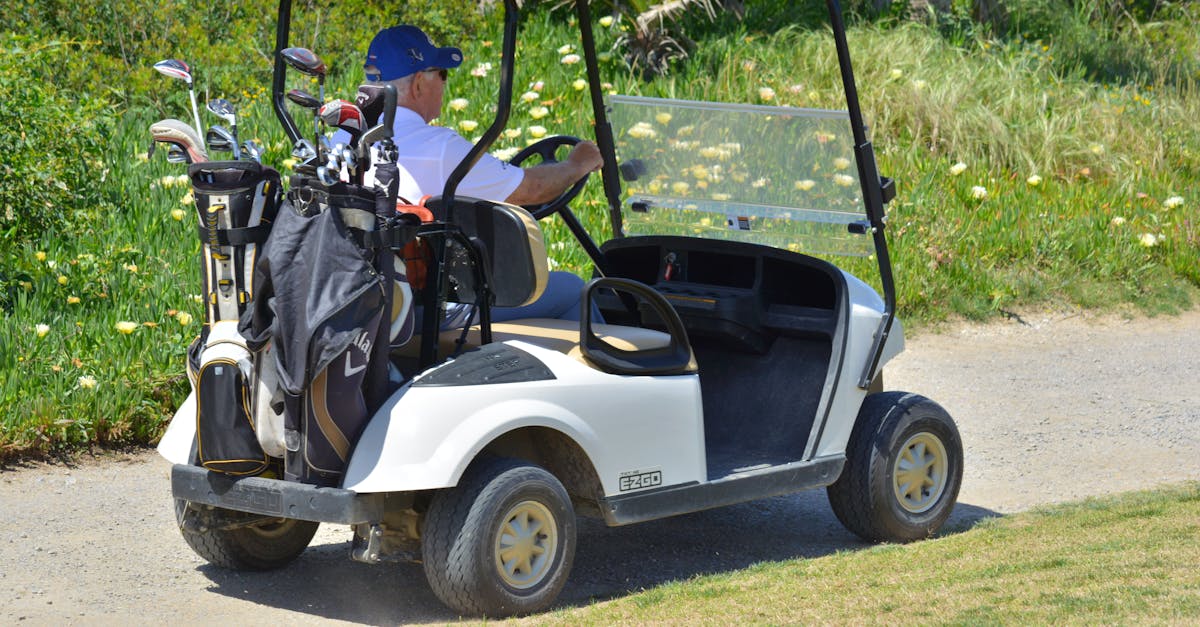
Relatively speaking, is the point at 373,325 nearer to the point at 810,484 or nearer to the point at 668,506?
the point at 668,506

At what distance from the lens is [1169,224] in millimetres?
9703

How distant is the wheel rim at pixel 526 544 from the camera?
4.02m

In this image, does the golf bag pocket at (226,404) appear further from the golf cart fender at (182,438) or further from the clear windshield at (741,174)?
the clear windshield at (741,174)

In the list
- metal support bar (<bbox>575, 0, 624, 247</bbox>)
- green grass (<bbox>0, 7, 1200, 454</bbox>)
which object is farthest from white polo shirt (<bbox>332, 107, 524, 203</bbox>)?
green grass (<bbox>0, 7, 1200, 454</bbox>)

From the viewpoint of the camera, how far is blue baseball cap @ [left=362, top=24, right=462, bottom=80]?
439 centimetres

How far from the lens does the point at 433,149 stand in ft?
14.1

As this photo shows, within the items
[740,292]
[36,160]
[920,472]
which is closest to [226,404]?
[740,292]

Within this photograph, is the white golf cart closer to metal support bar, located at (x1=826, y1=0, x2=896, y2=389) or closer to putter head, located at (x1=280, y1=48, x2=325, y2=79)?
metal support bar, located at (x1=826, y1=0, x2=896, y2=389)

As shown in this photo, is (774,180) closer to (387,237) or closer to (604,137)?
(604,137)

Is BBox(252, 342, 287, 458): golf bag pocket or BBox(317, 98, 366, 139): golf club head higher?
BBox(317, 98, 366, 139): golf club head

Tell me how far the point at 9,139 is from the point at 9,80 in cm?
28

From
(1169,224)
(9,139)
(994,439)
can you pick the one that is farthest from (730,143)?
(1169,224)

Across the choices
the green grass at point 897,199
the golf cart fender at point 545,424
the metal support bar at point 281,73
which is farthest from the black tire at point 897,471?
the green grass at point 897,199

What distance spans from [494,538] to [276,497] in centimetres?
57
